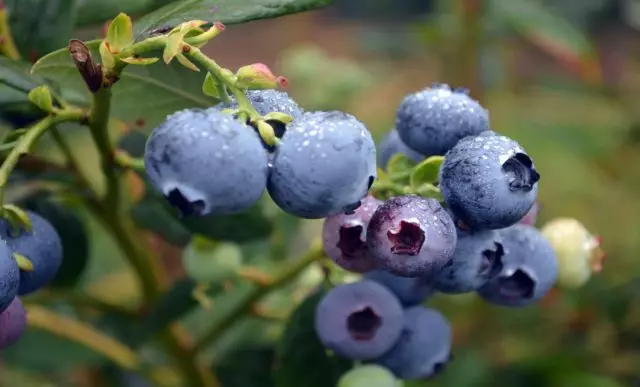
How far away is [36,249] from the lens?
739 millimetres

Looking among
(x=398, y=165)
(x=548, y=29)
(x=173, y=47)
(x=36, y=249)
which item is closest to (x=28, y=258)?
(x=36, y=249)

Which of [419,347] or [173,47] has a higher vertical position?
[173,47]

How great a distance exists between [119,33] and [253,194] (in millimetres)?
189

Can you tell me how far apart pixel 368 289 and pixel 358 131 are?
27 centimetres

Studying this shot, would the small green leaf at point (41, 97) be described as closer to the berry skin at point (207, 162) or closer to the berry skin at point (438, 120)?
the berry skin at point (207, 162)

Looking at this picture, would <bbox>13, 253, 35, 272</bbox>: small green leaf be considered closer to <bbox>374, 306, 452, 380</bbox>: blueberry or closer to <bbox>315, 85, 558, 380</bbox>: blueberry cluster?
<bbox>315, 85, 558, 380</bbox>: blueberry cluster

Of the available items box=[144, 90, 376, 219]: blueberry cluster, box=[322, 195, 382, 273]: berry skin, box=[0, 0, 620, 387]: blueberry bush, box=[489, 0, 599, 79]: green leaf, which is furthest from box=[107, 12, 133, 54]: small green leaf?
box=[489, 0, 599, 79]: green leaf

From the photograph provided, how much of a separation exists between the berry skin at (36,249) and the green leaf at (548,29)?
1364 millimetres

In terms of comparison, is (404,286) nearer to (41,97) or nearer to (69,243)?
(41,97)

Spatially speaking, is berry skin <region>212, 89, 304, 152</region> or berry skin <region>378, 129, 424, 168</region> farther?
berry skin <region>378, 129, 424, 168</region>

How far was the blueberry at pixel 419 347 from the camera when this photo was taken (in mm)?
881

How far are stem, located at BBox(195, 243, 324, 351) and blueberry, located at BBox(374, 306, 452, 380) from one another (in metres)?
0.12

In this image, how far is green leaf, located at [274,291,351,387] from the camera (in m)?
0.99

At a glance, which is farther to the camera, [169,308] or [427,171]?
[169,308]
